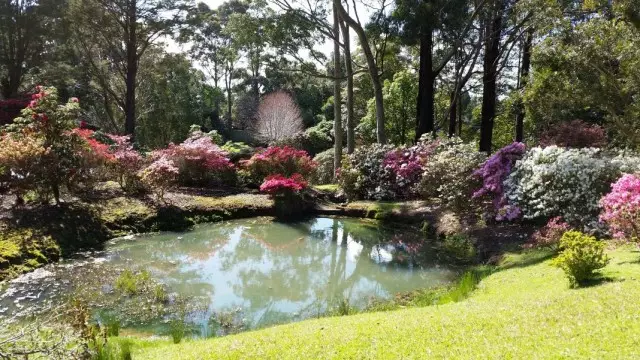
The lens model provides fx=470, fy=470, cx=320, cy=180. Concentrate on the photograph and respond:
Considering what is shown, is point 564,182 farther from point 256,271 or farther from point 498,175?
point 256,271

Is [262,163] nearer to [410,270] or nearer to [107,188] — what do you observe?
[107,188]

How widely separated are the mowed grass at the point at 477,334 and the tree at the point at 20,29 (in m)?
26.5

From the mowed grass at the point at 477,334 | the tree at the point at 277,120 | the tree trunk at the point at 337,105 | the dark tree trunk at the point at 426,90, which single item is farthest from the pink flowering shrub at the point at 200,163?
the tree at the point at 277,120

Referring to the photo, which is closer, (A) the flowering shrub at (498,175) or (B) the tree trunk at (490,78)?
(A) the flowering shrub at (498,175)

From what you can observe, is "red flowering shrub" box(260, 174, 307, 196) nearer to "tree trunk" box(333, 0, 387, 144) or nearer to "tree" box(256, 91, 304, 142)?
"tree trunk" box(333, 0, 387, 144)

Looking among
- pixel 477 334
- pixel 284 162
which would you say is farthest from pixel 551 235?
pixel 284 162

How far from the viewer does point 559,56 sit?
11492 millimetres

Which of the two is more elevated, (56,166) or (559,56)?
(559,56)

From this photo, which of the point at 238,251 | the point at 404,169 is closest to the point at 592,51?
the point at 404,169

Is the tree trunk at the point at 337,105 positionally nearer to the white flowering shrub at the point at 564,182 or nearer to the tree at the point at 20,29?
the white flowering shrub at the point at 564,182

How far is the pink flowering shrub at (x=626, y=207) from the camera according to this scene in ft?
21.0

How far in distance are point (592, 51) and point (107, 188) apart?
1380 centimetres

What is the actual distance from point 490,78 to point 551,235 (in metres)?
12.1

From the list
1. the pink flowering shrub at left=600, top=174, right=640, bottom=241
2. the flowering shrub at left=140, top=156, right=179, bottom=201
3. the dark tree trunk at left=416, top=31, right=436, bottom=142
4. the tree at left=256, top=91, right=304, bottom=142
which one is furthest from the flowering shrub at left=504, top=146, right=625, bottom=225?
the tree at left=256, top=91, right=304, bottom=142
